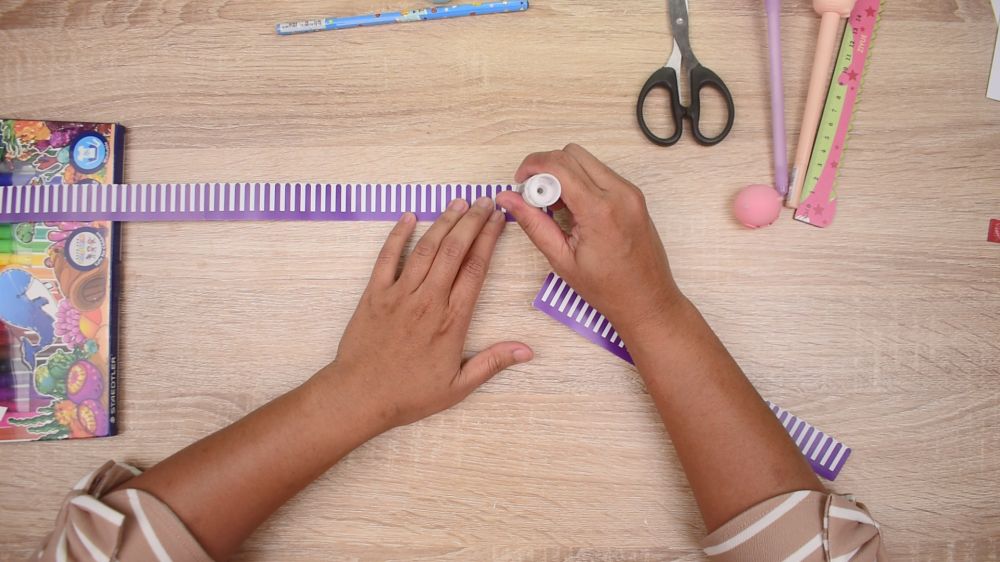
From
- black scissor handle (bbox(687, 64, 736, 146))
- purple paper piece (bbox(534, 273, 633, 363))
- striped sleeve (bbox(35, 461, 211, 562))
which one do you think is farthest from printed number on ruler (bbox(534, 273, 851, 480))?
striped sleeve (bbox(35, 461, 211, 562))

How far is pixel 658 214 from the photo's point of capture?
801 mm

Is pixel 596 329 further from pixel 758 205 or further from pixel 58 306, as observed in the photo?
pixel 58 306

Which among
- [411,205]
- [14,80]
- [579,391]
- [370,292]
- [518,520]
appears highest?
[14,80]

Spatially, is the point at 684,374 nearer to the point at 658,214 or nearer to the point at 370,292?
the point at 658,214

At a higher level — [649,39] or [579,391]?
[649,39]

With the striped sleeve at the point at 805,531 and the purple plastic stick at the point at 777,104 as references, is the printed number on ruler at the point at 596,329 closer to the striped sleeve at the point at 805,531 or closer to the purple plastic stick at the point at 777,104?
the striped sleeve at the point at 805,531

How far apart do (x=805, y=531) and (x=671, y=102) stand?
0.49 meters

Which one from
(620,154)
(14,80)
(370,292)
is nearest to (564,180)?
(620,154)

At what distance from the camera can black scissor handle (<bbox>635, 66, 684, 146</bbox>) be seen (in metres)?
0.79

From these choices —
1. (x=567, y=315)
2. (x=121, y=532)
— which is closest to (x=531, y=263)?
(x=567, y=315)

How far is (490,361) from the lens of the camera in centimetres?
75

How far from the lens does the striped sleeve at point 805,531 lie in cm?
62

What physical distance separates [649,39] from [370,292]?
46 cm

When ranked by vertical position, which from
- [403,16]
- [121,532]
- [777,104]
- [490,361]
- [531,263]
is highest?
[403,16]
